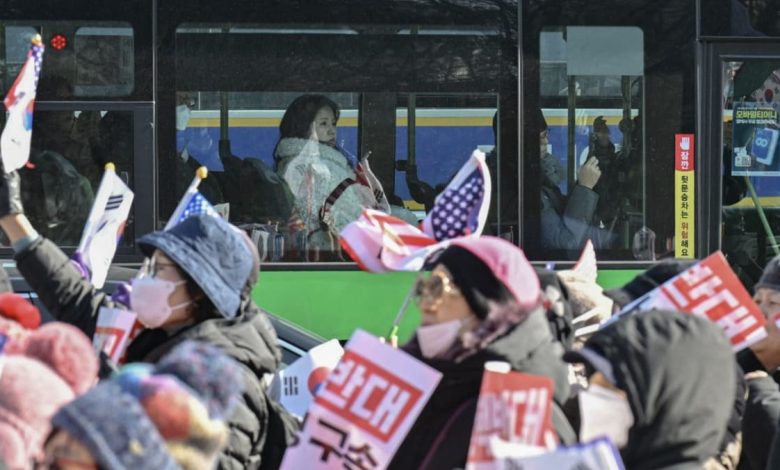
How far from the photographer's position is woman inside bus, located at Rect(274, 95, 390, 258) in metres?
7.46

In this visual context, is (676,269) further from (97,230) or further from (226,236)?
(97,230)

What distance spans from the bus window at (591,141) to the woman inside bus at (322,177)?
3.14ft

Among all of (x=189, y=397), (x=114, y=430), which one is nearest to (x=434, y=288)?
(x=189, y=397)

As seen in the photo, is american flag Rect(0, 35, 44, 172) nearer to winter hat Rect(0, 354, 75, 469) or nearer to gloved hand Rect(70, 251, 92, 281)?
gloved hand Rect(70, 251, 92, 281)

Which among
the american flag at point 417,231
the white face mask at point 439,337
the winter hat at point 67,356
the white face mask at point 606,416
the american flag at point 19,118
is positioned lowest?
the white face mask at point 606,416

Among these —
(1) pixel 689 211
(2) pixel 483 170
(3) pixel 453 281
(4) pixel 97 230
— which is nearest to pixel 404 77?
(1) pixel 689 211

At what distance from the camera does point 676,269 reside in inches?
162

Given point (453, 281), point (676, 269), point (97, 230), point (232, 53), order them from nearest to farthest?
point (453, 281) → point (676, 269) → point (97, 230) → point (232, 53)

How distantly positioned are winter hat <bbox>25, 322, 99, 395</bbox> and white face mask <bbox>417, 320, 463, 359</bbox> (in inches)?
41.9

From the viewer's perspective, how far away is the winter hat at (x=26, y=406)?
231cm

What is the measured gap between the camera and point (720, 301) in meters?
3.72

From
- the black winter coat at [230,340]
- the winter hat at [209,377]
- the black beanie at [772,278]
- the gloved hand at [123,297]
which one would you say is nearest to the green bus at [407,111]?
the gloved hand at [123,297]

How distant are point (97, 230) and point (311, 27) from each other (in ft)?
8.75

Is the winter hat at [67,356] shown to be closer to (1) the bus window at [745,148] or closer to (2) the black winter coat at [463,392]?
(2) the black winter coat at [463,392]
